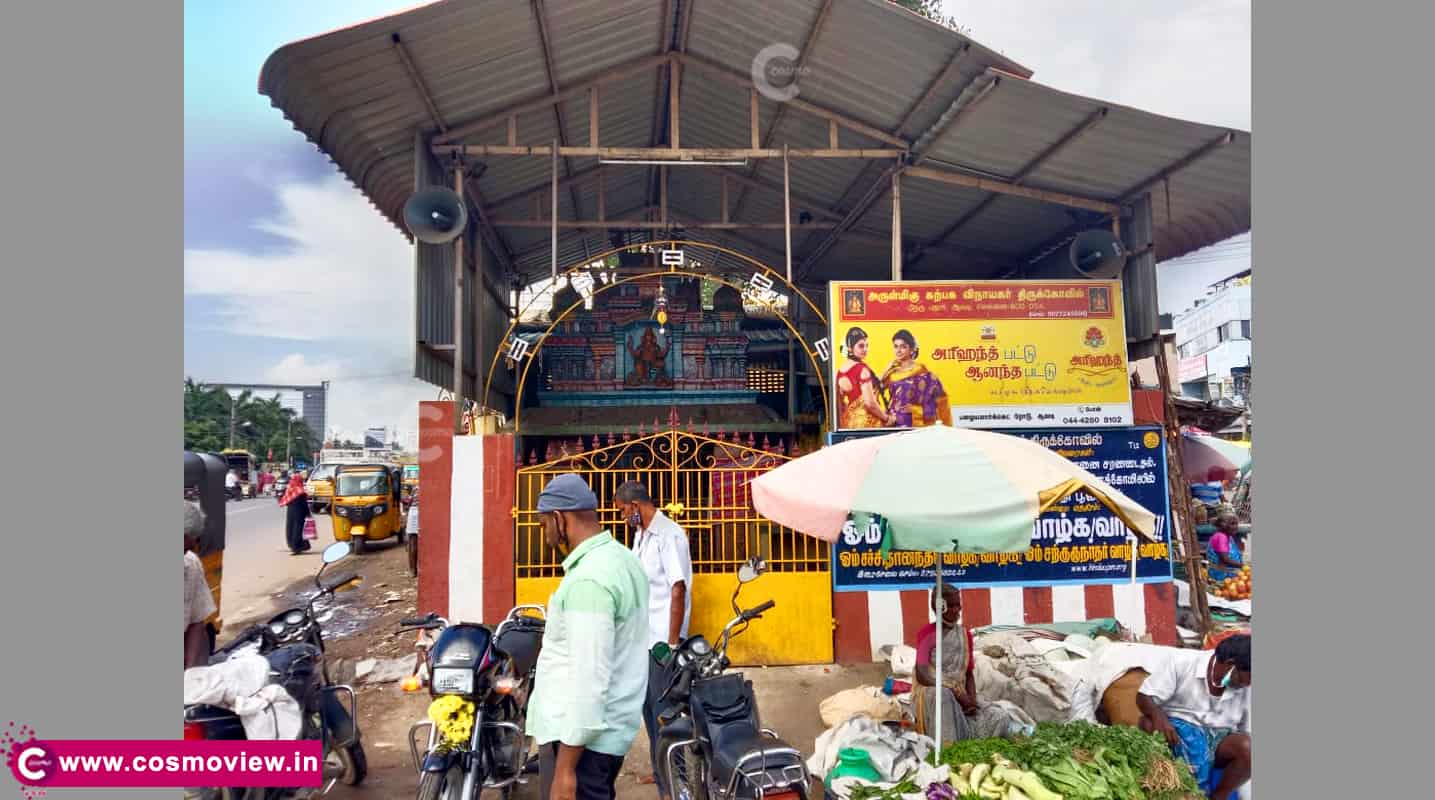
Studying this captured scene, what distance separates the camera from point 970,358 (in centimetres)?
712

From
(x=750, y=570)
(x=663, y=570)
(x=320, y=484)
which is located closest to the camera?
(x=750, y=570)

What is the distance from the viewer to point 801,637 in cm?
629

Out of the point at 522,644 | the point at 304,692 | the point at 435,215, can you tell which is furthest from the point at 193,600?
the point at 435,215

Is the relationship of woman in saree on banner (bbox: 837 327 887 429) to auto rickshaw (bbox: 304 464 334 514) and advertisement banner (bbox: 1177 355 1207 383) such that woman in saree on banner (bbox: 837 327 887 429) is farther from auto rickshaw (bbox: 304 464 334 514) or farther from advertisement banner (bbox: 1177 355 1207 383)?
auto rickshaw (bbox: 304 464 334 514)

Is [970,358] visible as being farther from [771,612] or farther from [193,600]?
[193,600]

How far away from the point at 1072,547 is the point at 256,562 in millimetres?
12258

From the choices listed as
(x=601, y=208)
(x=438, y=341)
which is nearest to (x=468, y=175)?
(x=438, y=341)

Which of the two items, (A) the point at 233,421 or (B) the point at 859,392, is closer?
(A) the point at 233,421

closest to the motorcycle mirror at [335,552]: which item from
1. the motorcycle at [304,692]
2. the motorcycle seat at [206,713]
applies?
the motorcycle at [304,692]

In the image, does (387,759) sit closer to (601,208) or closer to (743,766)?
(743,766)

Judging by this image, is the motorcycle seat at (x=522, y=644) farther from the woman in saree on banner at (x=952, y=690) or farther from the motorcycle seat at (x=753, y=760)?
the woman in saree on banner at (x=952, y=690)

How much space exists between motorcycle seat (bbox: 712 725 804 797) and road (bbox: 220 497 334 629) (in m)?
6.03

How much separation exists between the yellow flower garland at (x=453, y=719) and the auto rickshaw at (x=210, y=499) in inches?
146

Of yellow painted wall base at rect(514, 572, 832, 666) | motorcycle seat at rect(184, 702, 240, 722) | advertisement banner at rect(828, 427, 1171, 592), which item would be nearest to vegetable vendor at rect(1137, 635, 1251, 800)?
advertisement banner at rect(828, 427, 1171, 592)
